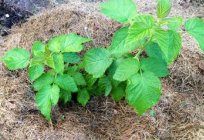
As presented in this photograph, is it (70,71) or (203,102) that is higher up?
(70,71)

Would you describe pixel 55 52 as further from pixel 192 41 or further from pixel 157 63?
pixel 192 41

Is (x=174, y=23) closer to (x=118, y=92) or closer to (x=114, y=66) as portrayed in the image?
(x=114, y=66)

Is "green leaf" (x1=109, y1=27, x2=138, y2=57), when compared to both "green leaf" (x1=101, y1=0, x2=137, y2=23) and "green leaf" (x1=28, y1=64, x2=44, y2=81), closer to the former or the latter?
"green leaf" (x1=101, y1=0, x2=137, y2=23)

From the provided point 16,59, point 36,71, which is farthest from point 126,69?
point 16,59

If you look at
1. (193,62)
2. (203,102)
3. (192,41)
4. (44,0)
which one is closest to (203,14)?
(192,41)

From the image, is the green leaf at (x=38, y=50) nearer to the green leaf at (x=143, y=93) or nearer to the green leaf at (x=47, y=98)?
the green leaf at (x=47, y=98)

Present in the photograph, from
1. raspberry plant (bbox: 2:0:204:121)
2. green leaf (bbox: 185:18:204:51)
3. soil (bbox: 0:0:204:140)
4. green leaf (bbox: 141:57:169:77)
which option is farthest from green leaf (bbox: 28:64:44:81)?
green leaf (bbox: 185:18:204:51)
